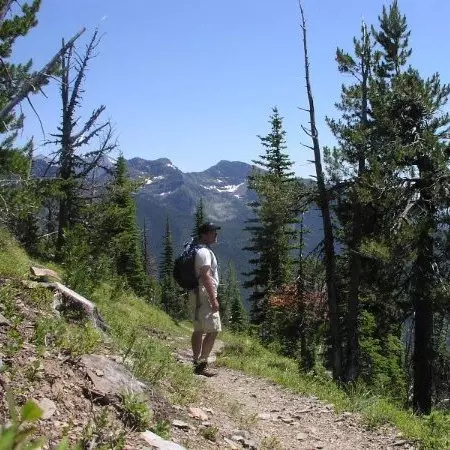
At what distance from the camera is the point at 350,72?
1591 cm

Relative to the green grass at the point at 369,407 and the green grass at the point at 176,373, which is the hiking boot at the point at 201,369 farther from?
the green grass at the point at 369,407

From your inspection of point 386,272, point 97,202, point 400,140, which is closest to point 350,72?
point 400,140

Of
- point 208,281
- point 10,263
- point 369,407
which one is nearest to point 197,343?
point 208,281

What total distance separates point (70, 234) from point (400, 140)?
30.4 ft

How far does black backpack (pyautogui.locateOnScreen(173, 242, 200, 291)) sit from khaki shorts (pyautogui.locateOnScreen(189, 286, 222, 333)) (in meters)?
0.16

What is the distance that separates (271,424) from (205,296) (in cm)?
210

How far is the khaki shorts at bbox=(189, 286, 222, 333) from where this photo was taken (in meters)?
7.76

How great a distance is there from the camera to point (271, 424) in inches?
256

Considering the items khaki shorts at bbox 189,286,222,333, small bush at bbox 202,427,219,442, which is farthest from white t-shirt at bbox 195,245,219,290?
small bush at bbox 202,427,219,442

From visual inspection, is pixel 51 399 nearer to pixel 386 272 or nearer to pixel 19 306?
A: pixel 19 306

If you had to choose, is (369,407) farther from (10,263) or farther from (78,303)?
(10,263)

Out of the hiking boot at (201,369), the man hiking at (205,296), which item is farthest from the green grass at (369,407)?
the man hiking at (205,296)

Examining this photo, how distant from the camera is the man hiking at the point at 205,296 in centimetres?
755

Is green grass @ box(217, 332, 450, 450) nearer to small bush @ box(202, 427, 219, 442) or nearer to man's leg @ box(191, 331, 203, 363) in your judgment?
man's leg @ box(191, 331, 203, 363)
